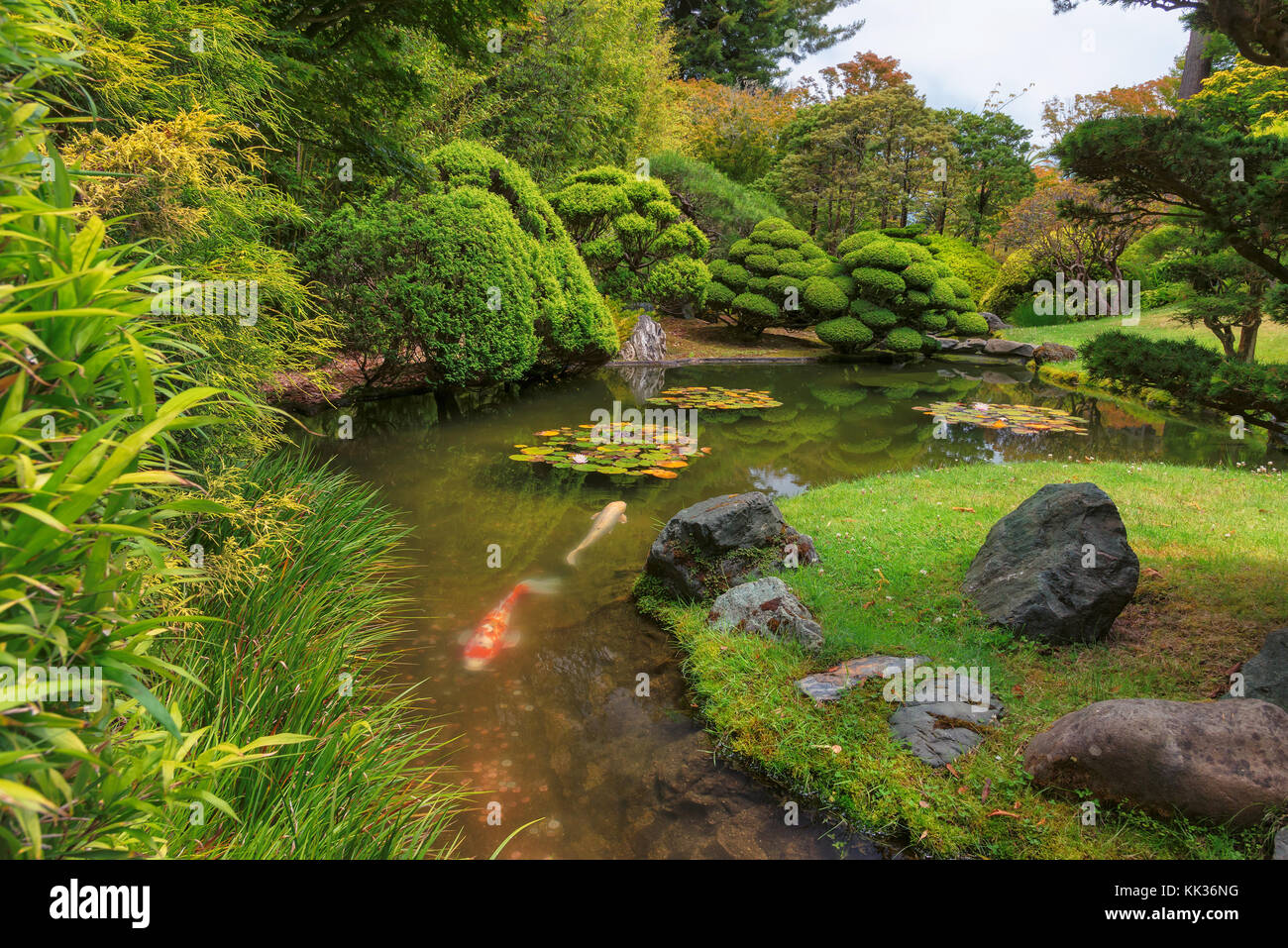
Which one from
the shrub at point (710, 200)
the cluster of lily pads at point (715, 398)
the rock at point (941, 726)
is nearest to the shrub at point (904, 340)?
the shrub at point (710, 200)

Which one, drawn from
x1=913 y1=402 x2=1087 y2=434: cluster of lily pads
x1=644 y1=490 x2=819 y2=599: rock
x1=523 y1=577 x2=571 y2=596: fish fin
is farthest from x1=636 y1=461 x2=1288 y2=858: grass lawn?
x1=913 y1=402 x2=1087 y2=434: cluster of lily pads

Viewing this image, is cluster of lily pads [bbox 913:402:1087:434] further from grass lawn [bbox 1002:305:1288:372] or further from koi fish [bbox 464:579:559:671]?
koi fish [bbox 464:579:559:671]

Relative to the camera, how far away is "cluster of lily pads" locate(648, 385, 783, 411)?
10.9 metres

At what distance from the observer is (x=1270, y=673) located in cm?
289

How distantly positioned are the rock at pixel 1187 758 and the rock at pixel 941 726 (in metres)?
0.43

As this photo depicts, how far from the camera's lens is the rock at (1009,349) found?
17703 mm

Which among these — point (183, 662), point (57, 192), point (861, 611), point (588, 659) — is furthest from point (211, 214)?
point (861, 611)

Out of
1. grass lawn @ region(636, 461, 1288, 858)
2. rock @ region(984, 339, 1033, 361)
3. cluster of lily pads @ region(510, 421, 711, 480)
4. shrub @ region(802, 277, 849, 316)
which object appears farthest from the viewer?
rock @ region(984, 339, 1033, 361)

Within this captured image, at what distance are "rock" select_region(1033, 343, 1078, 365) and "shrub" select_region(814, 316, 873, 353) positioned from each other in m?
4.15

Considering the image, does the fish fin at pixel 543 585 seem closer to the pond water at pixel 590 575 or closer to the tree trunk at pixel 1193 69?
the pond water at pixel 590 575

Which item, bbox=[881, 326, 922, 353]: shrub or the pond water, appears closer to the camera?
the pond water

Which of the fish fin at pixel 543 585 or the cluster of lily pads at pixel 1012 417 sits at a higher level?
the cluster of lily pads at pixel 1012 417

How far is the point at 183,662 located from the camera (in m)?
2.55

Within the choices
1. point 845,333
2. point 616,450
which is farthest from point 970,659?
point 845,333
